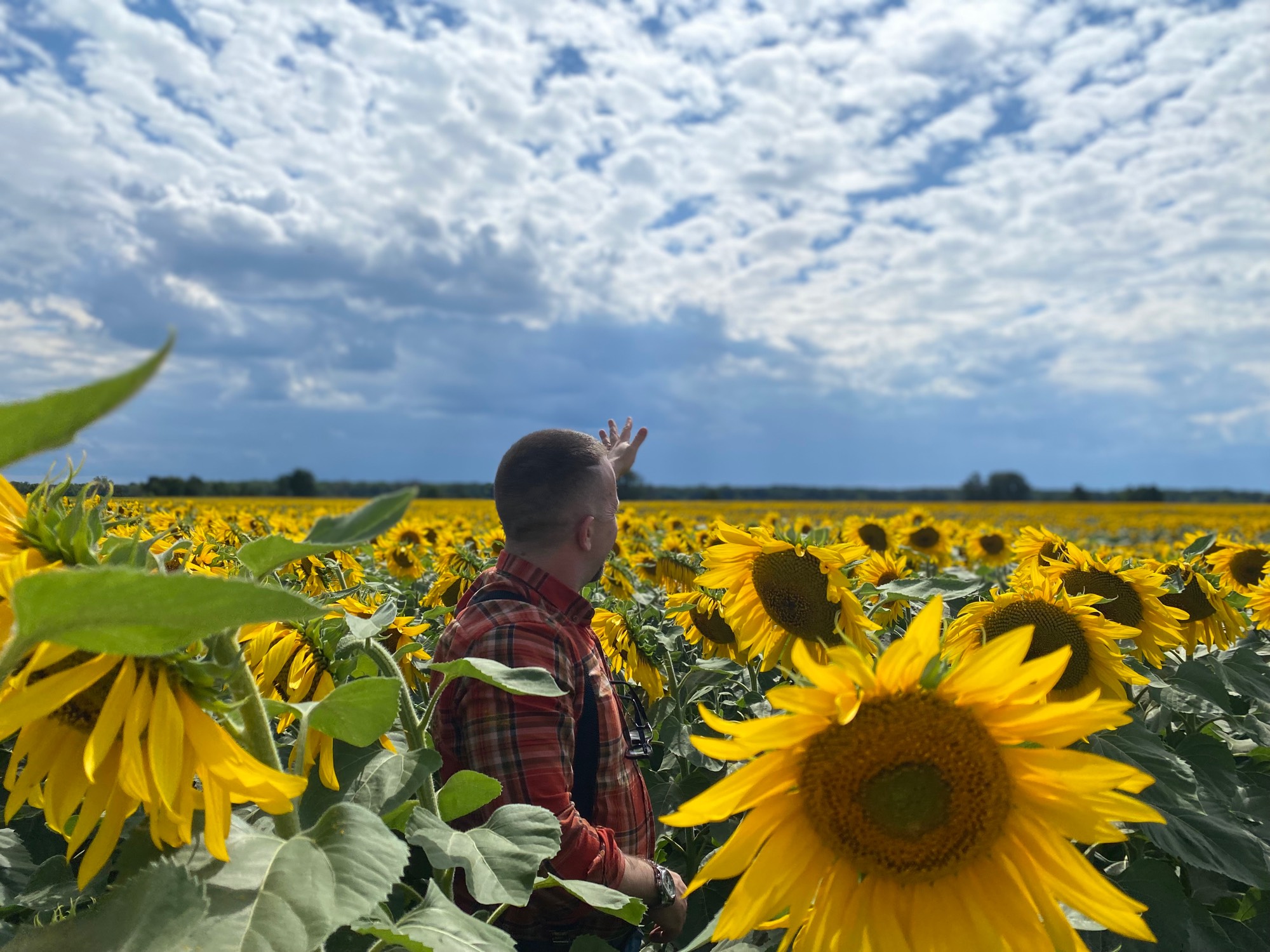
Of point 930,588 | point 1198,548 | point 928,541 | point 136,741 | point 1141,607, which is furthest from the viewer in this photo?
point 928,541

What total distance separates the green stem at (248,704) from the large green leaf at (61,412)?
1.42 feet

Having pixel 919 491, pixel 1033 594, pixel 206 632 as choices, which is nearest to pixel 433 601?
pixel 1033 594

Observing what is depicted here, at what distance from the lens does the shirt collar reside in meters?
3.04

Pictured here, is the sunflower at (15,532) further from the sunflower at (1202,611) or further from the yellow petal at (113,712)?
the sunflower at (1202,611)

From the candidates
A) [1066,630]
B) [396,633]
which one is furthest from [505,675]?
[396,633]

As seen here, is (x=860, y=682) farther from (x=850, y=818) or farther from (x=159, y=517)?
(x=159, y=517)

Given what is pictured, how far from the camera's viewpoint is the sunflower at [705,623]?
3930 millimetres

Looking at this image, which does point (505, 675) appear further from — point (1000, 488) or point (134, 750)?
point (1000, 488)

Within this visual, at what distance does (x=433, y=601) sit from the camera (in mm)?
5168

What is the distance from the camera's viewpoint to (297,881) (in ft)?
3.38

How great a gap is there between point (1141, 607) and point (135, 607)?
352cm

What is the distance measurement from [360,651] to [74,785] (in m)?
0.61

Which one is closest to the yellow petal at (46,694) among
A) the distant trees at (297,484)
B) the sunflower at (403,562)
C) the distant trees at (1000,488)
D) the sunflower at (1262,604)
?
the sunflower at (1262,604)

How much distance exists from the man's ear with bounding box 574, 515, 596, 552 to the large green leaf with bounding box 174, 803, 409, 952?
196cm
